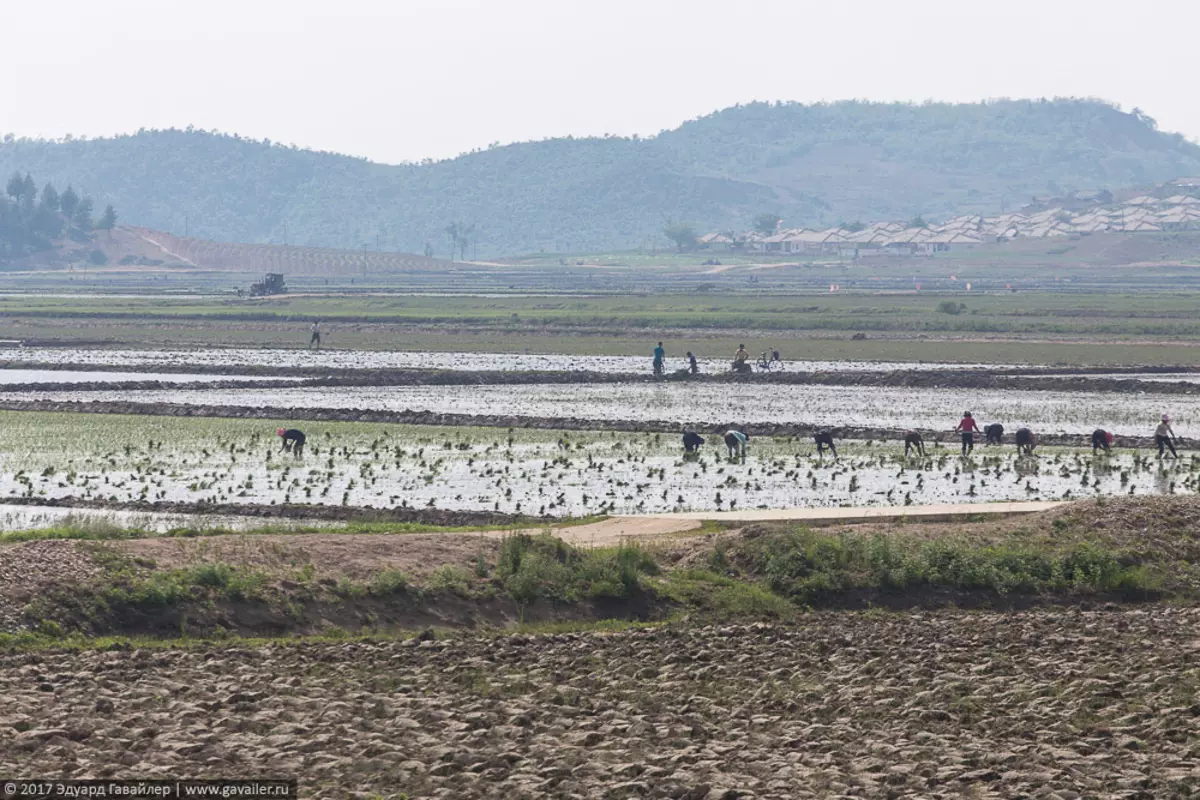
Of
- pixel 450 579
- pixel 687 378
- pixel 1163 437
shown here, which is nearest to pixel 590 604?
pixel 450 579

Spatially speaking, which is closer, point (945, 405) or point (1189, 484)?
point (1189, 484)

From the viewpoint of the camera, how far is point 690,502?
29.1 meters

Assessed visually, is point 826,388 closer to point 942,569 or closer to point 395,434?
point 395,434

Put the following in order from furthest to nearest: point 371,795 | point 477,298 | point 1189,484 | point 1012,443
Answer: point 477,298 < point 1012,443 < point 1189,484 < point 371,795

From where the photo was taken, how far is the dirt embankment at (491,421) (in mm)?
38906

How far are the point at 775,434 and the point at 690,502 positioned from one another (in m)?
10.8

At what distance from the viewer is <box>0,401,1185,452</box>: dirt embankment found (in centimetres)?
3891

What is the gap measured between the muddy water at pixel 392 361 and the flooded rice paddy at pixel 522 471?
19492 mm

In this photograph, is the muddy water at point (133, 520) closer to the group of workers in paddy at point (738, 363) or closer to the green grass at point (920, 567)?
the green grass at point (920, 567)

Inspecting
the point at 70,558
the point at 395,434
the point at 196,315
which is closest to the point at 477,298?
the point at 196,315

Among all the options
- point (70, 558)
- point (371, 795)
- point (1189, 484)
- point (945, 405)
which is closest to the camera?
point (371, 795)

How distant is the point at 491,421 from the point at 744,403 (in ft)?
27.6

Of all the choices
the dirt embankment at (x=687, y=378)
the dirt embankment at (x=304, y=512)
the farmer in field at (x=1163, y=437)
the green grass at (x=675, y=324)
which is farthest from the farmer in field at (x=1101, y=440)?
the green grass at (x=675, y=324)

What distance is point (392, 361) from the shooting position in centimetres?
6247
